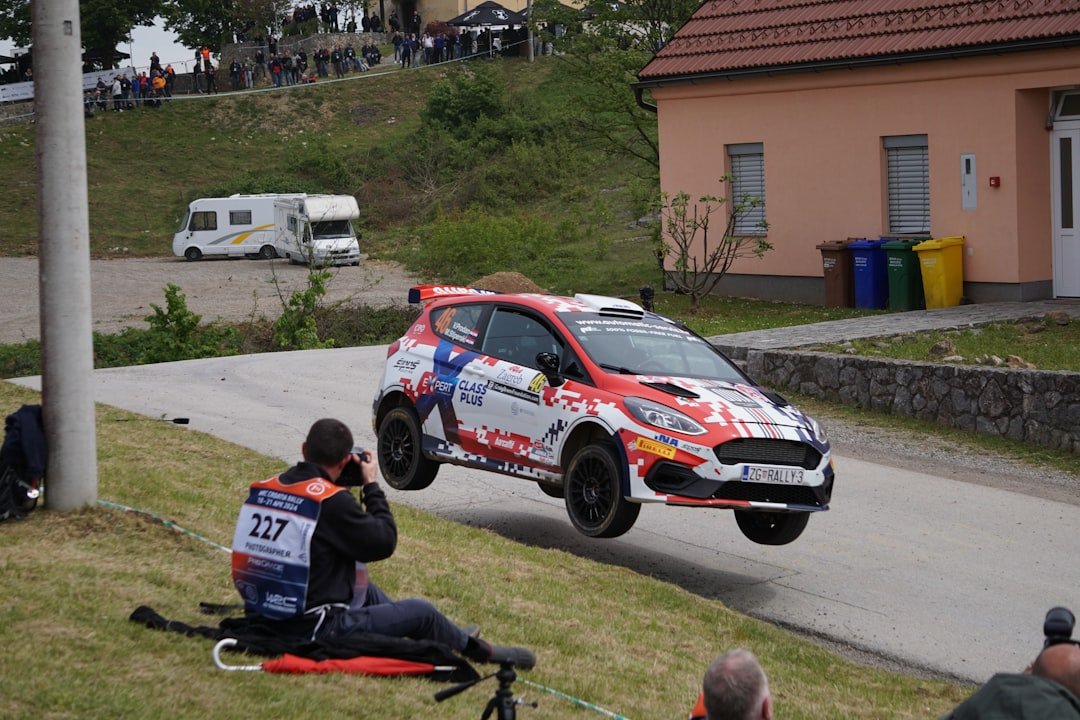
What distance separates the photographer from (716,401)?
32.8 ft

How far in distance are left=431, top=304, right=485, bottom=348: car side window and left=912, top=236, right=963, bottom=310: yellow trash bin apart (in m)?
12.9

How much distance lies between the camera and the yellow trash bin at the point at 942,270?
22.9m

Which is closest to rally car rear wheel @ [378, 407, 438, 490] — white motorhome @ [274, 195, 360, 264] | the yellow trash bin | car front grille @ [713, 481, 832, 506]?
car front grille @ [713, 481, 832, 506]

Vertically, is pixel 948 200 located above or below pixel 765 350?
above

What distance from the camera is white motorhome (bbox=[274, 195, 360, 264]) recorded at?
4700cm

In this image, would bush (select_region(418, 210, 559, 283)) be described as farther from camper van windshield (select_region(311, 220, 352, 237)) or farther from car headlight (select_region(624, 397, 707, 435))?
car headlight (select_region(624, 397, 707, 435))

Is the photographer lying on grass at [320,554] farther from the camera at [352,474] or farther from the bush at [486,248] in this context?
the bush at [486,248]

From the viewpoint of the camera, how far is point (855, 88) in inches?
984

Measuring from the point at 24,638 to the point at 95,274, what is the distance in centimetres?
4088

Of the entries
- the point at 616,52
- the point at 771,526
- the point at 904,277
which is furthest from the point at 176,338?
the point at 771,526

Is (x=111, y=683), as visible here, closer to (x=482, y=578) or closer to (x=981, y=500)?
(x=482, y=578)

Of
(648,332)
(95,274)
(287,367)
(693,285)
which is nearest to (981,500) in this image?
(648,332)

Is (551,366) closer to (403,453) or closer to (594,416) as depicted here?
(594,416)

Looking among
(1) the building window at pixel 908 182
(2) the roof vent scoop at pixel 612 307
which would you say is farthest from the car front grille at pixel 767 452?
(1) the building window at pixel 908 182
